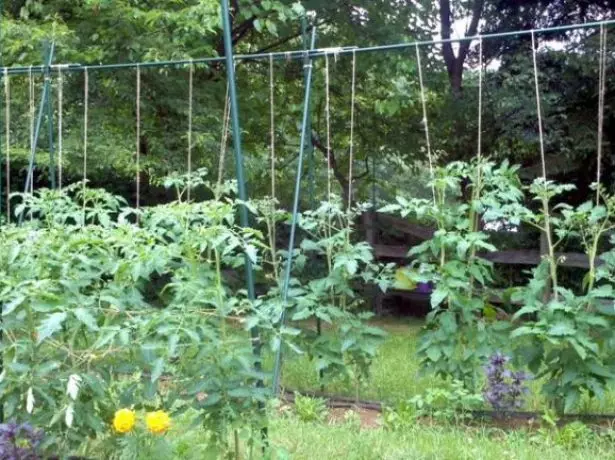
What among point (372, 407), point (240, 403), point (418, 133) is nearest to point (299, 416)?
point (372, 407)

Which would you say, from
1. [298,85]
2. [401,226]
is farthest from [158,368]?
[401,226]

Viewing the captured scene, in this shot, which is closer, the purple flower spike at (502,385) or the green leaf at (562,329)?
the green leaf at (562,329)

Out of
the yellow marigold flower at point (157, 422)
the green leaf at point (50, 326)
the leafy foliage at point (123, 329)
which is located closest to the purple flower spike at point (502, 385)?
the leafy foliage at point (123, 329)

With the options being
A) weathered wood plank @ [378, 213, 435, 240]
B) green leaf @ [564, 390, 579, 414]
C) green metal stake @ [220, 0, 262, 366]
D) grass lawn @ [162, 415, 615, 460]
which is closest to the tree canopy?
weathered wood plank @ [378, 213, 435, 240]

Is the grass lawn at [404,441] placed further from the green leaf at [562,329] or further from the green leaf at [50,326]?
the green leaf at [50,326]

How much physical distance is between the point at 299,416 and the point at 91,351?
1892 millimetres

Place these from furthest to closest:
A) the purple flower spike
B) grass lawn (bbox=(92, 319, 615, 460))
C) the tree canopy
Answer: the tree canopy → the purple flower spike → grass lawn (bbox=(92, 319, 615, 460))

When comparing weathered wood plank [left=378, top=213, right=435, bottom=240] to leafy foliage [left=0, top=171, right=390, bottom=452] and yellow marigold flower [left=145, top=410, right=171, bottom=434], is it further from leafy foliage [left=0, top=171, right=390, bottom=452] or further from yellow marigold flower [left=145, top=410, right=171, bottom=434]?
yellow marigold flower [left=145, top=410, right=171, bottom=434]

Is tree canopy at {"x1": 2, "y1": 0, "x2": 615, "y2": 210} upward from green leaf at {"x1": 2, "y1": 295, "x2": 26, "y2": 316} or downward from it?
upward

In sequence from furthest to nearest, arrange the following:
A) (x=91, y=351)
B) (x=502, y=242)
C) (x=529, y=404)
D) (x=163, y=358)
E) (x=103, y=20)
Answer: (x=502, y=242) → (x=103, y=20) → (x=529, y=404) → (x=91, y=351) → (x=163, y=358)

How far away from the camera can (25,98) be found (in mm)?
8945

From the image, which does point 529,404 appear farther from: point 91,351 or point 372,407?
point 91,351

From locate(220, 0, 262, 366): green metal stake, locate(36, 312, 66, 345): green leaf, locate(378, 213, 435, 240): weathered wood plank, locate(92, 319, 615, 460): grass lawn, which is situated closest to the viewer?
locate(36, 312, 66, 345): green leaf

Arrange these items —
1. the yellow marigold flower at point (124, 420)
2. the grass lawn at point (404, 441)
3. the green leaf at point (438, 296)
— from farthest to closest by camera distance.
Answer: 1. the green leaf at point (438, 296)
2. the grass lawn at point (404, 441)
3. the yellow marigold flower at point (124, 420)
